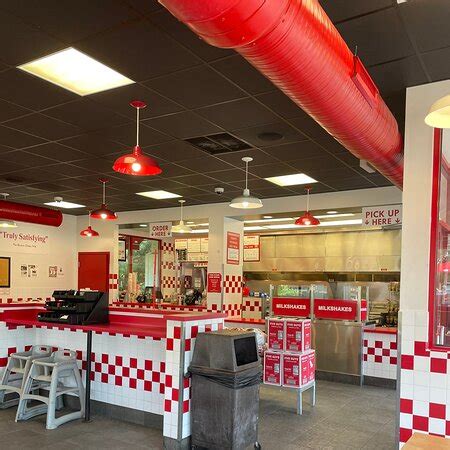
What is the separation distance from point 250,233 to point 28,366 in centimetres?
881

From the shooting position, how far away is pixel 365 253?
11.3 metres

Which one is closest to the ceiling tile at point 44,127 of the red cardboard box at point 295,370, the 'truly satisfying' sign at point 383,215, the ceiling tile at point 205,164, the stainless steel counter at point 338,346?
the ceiling tile at point 205,164

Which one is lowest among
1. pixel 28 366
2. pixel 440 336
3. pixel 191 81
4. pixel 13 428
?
pixel 13 428

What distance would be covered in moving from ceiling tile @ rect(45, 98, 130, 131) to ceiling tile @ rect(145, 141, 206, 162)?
90 cm

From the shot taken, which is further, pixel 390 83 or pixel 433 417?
pixel 390 83

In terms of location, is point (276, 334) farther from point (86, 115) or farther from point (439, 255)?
point (86, 115)

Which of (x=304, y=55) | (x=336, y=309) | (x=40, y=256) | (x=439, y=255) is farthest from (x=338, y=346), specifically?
(x=40, y=256)

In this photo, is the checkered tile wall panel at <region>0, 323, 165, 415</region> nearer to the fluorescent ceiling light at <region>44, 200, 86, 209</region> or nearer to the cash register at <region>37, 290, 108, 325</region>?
the cash register at <region>37, 290, 108, 325</region>

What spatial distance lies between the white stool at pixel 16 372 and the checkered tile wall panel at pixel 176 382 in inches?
70.2

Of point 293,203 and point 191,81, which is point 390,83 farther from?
point 293,203

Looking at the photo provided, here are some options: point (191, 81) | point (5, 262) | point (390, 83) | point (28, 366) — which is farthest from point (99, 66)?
point (5, 262)

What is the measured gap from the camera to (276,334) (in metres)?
6.02

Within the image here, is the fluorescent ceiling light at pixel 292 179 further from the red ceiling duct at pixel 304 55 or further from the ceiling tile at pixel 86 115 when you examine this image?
the red ceiling duct at pixel 304 55

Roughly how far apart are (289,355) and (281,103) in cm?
308
